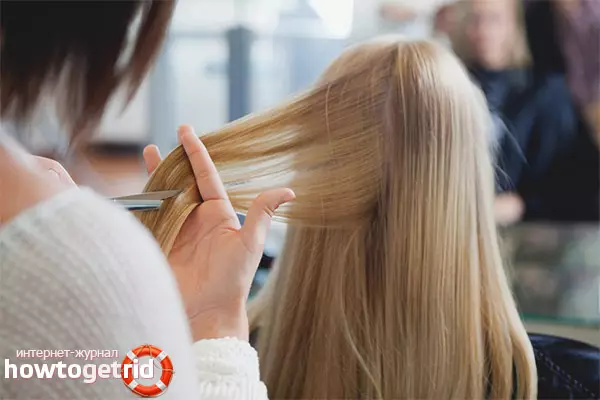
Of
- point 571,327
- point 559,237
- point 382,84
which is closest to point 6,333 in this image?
point 382,84

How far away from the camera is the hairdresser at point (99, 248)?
1.10 ft

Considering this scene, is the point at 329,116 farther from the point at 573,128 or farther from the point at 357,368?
the point at 573,128

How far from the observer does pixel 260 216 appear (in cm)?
45

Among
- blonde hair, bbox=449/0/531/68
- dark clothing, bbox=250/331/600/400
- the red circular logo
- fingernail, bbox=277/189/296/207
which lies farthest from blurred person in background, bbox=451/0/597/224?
the red circular logo

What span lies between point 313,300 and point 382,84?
0.55 ft

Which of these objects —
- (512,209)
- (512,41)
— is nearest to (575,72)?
(512,41)

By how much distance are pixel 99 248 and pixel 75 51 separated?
181 millimetres

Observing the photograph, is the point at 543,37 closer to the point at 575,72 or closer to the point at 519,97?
the point at 575,72

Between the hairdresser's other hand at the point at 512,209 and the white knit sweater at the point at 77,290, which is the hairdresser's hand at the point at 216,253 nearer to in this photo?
the white knit sweater at the point at 77,290

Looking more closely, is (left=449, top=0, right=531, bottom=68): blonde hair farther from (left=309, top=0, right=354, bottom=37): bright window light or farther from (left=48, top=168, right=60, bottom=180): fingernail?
(left=48, top=168, right=60, bottom=180): fingernail

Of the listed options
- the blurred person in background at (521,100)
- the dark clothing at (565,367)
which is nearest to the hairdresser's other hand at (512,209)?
the blurred person in background at (521,100)

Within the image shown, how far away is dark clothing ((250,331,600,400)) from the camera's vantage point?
550 mm

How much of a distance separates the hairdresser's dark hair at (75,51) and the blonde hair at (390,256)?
107mm

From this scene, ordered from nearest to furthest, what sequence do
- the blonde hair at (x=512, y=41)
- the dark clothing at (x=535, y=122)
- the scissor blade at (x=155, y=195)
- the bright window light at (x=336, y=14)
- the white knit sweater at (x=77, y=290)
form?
the white knit sweater at (x=77, y=290)
the scissor blade at (x=155, y=195)
the bright window light at (x=336, y=14)
the blonde hair at (x=512, y=41)
the dark clothing at (x=535, y=122)
